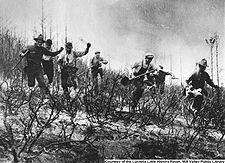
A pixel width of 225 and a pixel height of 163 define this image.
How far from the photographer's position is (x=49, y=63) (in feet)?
19.7

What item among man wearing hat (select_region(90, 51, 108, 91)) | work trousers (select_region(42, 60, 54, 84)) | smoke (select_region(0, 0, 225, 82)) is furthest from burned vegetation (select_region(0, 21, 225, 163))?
smoke (select_region(0, 0, 225, 82))

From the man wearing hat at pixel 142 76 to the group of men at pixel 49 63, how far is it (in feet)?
2.56

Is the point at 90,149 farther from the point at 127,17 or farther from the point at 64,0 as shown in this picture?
the point at 127,17

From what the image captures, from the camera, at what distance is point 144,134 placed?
14.9ft

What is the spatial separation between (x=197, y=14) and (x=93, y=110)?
25.5 metres

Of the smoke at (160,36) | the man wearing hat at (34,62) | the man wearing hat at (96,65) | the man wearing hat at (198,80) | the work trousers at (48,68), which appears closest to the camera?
the man wearing hat at (34,62)

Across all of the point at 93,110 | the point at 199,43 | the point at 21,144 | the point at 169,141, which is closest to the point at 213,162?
the point at 169,141

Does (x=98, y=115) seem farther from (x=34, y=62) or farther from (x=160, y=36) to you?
(x=160, y=36)

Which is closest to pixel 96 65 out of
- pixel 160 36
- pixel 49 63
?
pixel 49 63

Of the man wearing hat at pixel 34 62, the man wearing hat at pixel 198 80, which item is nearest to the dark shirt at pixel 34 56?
the man wearing hat at pixel 34 62

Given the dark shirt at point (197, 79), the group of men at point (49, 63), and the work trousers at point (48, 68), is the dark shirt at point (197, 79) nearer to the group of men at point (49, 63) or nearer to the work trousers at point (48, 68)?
the group of men at point (49, 63)

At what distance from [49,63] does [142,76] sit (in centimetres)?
192

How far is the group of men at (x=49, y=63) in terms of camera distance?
524 centimetres

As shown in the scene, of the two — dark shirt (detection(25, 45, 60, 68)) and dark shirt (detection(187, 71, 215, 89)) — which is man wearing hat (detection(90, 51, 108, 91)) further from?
dark shirt (detection(187, 71, 215, 89))
